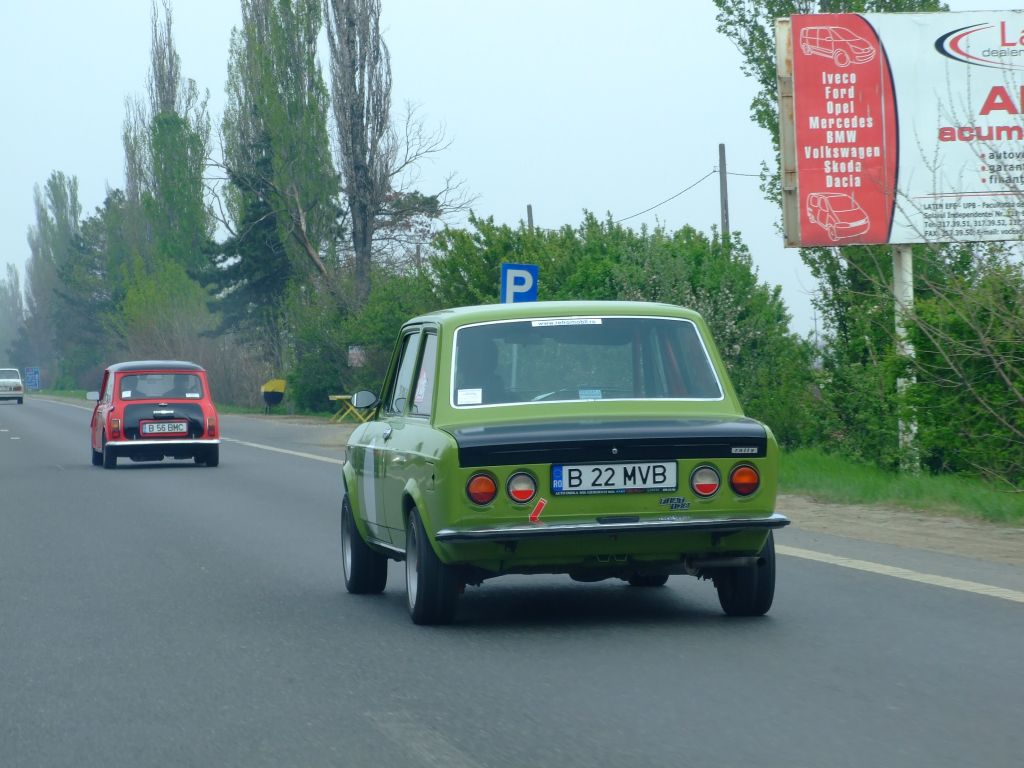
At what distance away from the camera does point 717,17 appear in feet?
98.0

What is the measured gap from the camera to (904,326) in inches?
671

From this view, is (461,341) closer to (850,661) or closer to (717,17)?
(850,661)

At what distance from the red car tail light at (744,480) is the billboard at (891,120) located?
12910mm

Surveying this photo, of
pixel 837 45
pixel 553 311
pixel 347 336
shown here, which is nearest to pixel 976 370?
pixel 837 45

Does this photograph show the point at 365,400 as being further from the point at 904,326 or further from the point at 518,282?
the point at 518,282

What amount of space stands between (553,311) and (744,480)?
1524 mm

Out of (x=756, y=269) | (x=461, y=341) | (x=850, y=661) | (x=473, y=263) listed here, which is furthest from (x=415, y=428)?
(x=473, y=263)

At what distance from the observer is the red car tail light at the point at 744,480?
8.17 metres

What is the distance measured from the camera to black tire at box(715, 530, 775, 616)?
8599 millimetres

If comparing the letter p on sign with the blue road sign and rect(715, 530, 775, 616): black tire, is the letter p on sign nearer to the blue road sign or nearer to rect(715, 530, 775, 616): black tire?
rect(715, 530, 775, 616): black tire

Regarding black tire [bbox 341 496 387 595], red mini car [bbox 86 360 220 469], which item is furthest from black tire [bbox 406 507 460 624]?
red mini car [bbox 86 360 220 469]

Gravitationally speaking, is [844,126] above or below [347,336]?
above

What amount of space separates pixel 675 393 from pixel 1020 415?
7.73m

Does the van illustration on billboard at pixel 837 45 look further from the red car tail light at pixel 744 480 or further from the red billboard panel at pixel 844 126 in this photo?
the red car tail light at pixel 744 480
